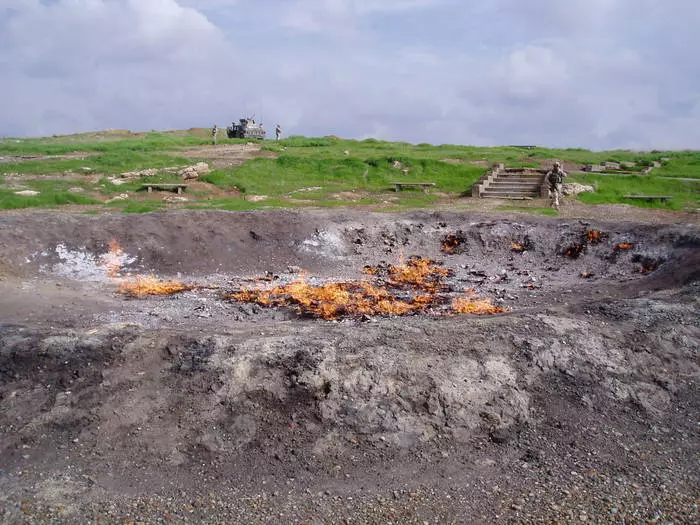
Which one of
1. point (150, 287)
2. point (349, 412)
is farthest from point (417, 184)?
point (349, 412)

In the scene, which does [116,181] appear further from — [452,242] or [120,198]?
[452,242]

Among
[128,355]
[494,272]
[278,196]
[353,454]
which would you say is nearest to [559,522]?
[353,454]

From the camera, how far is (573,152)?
45969 mm

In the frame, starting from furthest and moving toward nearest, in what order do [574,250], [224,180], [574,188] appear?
1. [224,180]
2. [574,188]
3. [574,250]

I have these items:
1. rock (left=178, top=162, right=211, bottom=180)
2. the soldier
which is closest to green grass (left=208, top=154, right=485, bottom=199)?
rock (left=178, top=162, right=211, bottom=180)

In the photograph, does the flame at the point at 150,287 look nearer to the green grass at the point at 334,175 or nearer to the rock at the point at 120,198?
the rock at the point at 120,198

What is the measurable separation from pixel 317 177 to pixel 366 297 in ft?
62.5

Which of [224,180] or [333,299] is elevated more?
[224,180]

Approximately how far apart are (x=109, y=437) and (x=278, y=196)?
20686 mm

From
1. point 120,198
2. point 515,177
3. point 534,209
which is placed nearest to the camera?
point 534,209

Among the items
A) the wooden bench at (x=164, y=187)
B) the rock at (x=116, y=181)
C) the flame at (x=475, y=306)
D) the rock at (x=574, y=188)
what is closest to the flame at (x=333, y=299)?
the flame at (x=475, y=306)

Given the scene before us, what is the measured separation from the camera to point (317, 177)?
32969 mm

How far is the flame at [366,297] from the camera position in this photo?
13758 mm

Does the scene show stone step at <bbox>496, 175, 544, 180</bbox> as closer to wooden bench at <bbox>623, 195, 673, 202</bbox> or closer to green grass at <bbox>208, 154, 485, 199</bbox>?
green grass at <bbox>208, 154, 485, 199</bbox>
